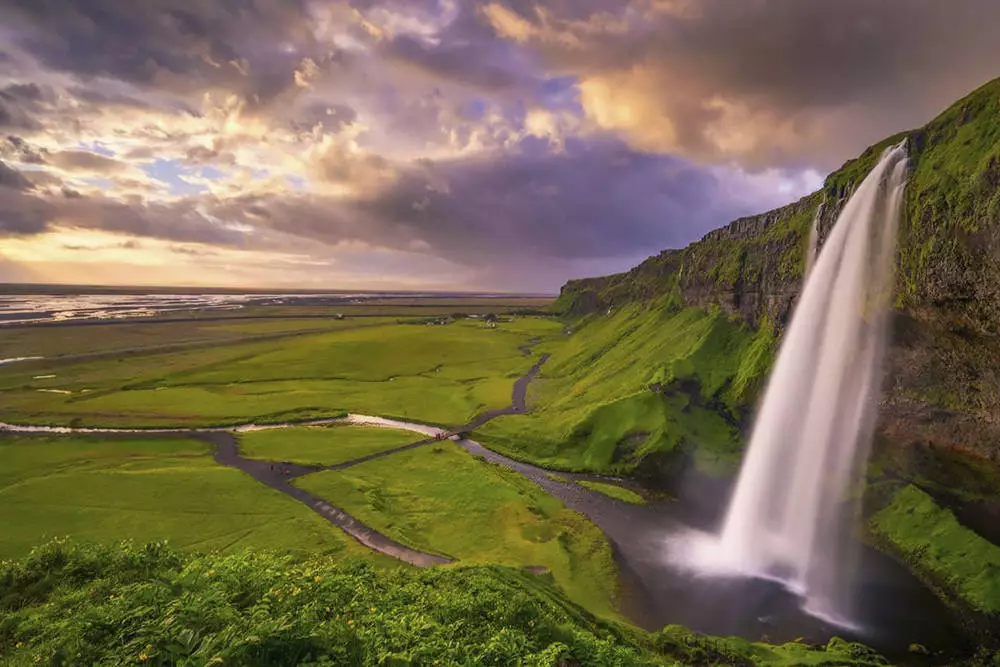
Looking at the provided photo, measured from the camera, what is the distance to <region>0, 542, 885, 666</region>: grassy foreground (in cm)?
1164

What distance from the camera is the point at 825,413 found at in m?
→ 43.8

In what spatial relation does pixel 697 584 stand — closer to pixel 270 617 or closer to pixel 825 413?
pixel 825 413

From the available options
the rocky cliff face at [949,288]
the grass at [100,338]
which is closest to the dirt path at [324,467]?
the rocky cliff face at [949,288]

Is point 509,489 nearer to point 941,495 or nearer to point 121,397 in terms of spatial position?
point 941,495

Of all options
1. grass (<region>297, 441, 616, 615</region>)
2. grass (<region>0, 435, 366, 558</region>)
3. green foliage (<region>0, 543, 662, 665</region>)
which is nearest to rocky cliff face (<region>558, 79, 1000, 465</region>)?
grass (<region>297, 441, 616, 615</region>)

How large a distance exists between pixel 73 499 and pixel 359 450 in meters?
28.7

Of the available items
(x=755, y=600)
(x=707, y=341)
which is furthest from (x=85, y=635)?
(x=707, y=341)

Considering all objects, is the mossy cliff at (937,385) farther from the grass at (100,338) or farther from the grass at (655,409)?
the grass at (100,338)

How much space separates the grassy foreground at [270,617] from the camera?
1164 cm

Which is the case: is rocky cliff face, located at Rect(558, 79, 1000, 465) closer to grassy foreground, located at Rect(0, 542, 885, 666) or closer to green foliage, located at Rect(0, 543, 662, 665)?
grassy foreground, located at Rect(0, 542, 885, 666)

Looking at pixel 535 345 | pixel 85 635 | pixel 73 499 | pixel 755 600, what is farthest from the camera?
pixel 535 345

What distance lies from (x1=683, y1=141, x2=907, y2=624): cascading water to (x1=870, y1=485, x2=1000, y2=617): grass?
3.44m

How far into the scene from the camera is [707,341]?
74.2 m

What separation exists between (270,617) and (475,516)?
33.6 meters
